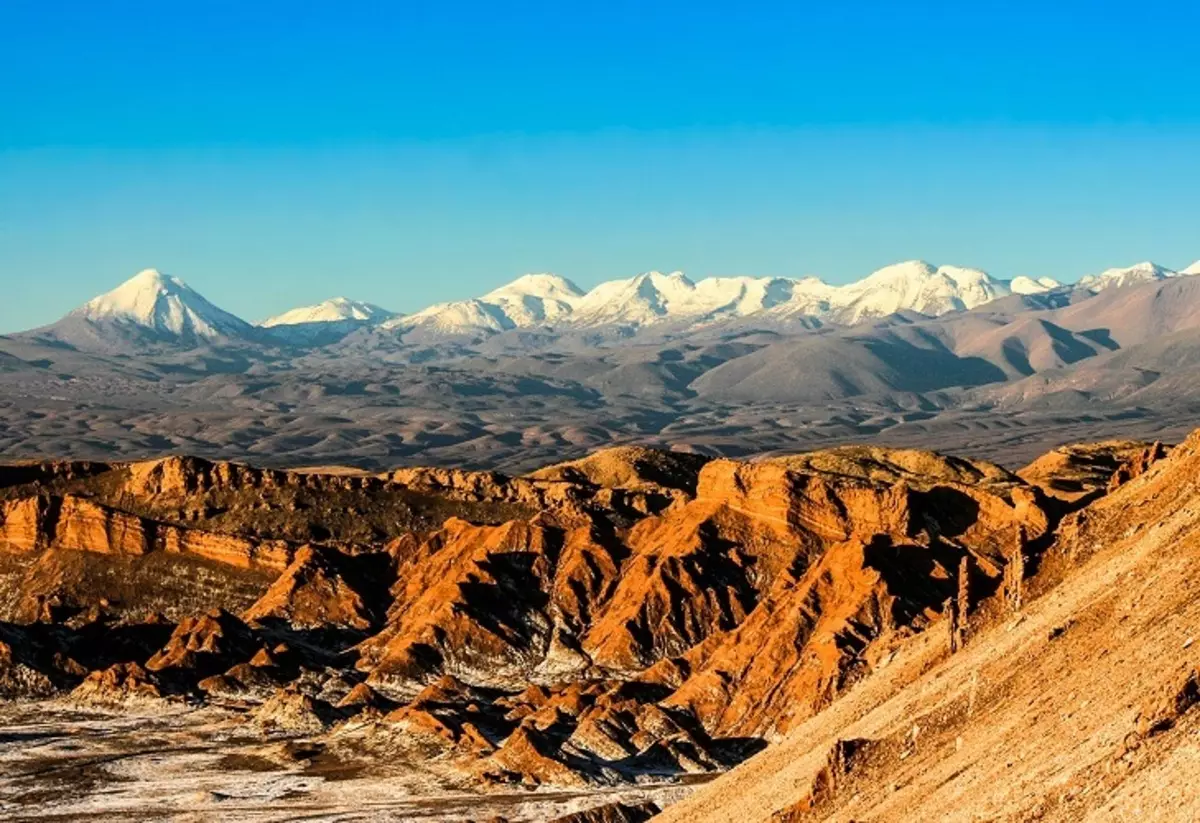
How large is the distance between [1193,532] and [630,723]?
67.3 meters

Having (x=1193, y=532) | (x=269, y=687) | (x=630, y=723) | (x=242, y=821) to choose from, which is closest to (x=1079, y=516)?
(x=1193, y=532)

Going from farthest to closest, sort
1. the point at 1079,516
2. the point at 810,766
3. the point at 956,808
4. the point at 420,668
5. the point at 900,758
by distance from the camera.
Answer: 1. the point at 420,668
2. the point at 1079,516
3. the point at 810,766
4. the point at 900,758
5. the point at 956,808

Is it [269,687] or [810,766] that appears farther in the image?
[269,687]

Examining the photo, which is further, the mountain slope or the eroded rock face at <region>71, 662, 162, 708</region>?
the eroded rock face at <region>71, 662, 162, 708</region>

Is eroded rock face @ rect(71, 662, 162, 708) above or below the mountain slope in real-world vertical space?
below

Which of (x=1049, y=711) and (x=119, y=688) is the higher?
(x=1049, y=711)

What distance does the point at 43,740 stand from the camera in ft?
567

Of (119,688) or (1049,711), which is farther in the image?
(119,688)

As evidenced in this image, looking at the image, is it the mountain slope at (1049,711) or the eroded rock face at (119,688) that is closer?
the mountain slope at (1049,711)

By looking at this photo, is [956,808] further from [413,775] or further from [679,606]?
[679,606]

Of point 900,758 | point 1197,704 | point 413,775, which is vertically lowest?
point 413,775

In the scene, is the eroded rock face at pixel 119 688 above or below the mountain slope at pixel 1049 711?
below

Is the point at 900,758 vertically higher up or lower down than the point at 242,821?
higher up

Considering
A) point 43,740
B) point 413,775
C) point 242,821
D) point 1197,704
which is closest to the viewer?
point 1197,704
